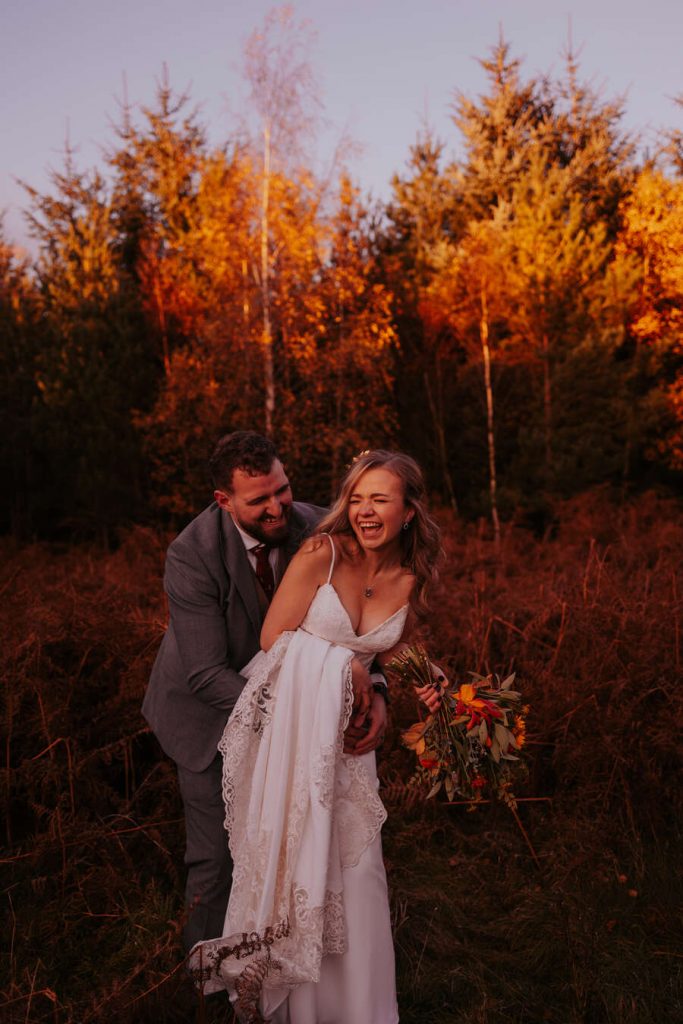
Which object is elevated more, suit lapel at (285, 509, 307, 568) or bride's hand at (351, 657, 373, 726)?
suit lapel at (285, 509, 307, 568)

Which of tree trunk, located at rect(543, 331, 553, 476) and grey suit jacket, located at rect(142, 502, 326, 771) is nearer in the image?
grey suit jacket, located at rect(142, 502, 326, 771)

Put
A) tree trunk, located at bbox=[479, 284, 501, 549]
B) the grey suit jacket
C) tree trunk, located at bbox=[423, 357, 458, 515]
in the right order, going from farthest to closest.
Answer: tree trunk, located at bbox=[423, 357, 458, 515]
tree trunk, located at bbox=[479, 284, 501, 549]
the grey suit jacket

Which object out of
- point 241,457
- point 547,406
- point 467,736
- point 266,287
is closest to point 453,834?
point 467,736

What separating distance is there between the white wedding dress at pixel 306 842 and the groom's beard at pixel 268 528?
0.31 meters

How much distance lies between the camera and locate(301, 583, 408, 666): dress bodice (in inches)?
121

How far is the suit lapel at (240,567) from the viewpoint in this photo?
3.36m

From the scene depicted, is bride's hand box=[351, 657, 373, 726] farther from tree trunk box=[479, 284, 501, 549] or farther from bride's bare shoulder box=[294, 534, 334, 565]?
tree trunk box=[479, 284, 501, 549]

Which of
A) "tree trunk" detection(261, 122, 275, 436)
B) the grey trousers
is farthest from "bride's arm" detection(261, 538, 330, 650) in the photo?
"tree trunk" detection(261, 122, 275, 436)

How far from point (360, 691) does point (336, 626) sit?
0.25 meters

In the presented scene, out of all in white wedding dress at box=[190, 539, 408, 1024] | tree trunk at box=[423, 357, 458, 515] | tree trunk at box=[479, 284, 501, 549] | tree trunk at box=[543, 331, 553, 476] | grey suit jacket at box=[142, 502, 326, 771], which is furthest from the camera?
tree trunk at box=[423, 357, 458, 515]

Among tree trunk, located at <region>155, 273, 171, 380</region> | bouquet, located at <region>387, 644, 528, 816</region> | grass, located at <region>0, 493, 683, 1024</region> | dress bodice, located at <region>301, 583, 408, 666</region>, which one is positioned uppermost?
tree trunk, located at <region>155, 273, 171, 380</region>

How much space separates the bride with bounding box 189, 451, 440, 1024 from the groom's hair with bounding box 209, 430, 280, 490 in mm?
322

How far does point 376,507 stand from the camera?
3.16 meters

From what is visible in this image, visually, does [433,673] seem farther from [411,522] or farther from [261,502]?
[261,502]
